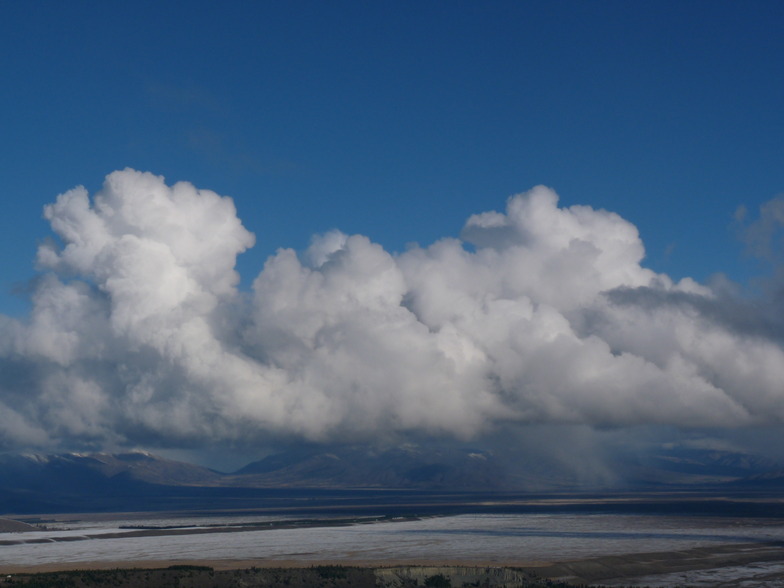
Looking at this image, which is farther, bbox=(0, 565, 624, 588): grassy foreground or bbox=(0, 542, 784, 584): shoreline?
bbox=(0, 542, 784, 584): shoreline

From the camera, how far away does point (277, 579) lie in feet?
449

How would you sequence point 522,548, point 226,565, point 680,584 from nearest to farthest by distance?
point 680,584, point 226,565, point 522,548

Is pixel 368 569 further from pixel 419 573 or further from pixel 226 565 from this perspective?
pixel 226 565

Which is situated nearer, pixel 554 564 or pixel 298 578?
pixel 298 578

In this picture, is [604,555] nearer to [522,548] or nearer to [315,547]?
[522,548]

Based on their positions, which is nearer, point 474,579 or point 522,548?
point 474,579

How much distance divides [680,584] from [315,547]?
86188 mm

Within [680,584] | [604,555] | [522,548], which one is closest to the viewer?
[680,584]

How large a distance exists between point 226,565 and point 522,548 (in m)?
65.5

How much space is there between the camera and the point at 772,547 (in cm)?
18788

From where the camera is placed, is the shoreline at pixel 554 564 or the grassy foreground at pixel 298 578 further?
the shoreline at pixel 554 564

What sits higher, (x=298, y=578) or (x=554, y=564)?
(x=298, y=578)

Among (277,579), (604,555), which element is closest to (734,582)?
(604,555)

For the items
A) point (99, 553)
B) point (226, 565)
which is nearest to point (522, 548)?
point (226, 565)
